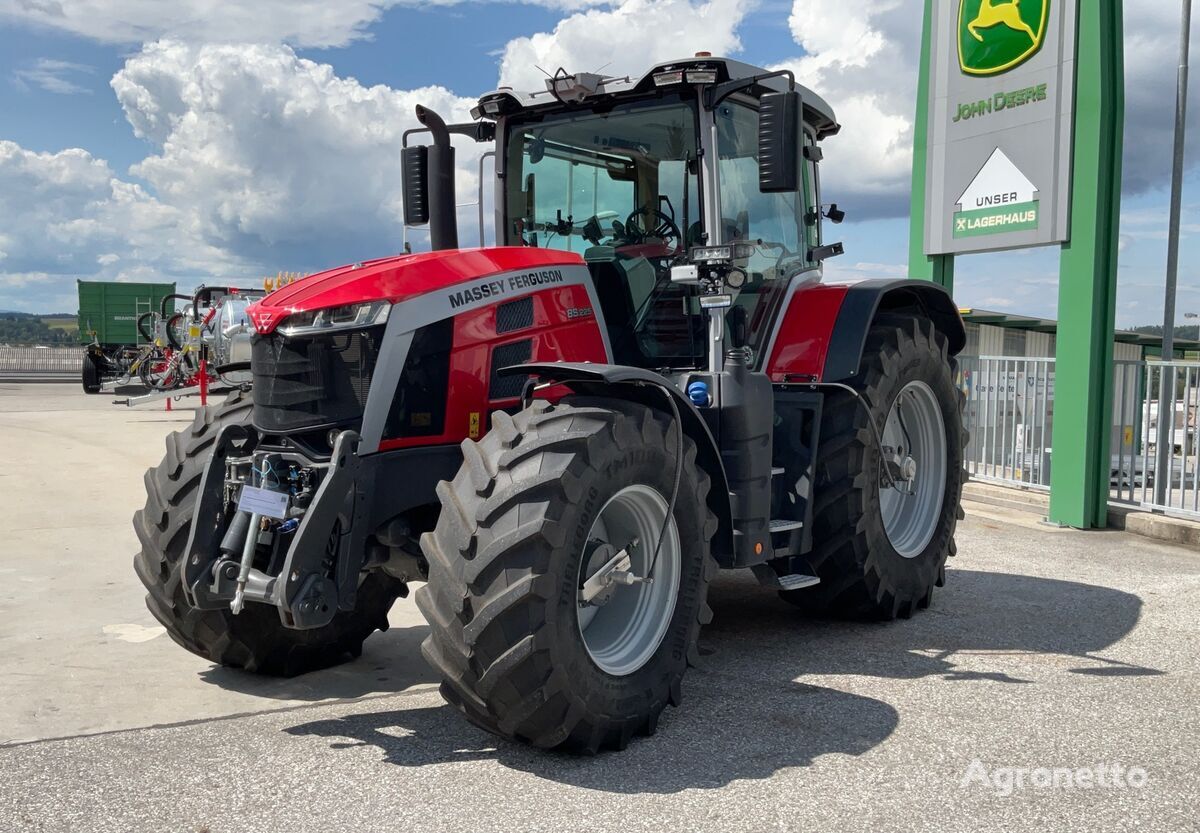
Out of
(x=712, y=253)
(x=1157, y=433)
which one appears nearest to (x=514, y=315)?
(x=712, y=253)

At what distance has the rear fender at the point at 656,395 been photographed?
3.99 meters

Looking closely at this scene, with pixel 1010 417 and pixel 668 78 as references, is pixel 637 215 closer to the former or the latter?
pixel 668 78

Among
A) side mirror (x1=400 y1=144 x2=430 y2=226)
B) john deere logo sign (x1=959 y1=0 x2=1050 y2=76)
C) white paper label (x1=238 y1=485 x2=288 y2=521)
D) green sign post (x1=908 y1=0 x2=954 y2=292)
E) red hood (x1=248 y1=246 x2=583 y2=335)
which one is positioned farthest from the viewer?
green sign post (x1=908 y1=0 x2=954 y2=292)

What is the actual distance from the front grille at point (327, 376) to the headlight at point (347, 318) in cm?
3

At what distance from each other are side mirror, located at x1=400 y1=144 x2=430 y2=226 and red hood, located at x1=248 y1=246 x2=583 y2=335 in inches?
43.5

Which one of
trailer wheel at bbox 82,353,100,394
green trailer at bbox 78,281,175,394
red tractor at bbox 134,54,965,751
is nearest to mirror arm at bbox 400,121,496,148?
red tractor at bbox 134,54,965,751

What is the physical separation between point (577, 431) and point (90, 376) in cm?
2488

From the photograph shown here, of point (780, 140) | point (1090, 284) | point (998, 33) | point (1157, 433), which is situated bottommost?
point (1157, 433)

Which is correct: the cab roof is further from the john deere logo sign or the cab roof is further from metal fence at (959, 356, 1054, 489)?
metal fence at (959, 356, 1054, 489)

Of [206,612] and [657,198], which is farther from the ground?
[657,198]

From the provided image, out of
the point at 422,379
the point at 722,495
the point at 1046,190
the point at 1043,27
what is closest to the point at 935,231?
the point at 1046,190

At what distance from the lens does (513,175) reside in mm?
5547

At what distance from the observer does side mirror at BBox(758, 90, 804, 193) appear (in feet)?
14.6

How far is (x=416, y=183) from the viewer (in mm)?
5559
